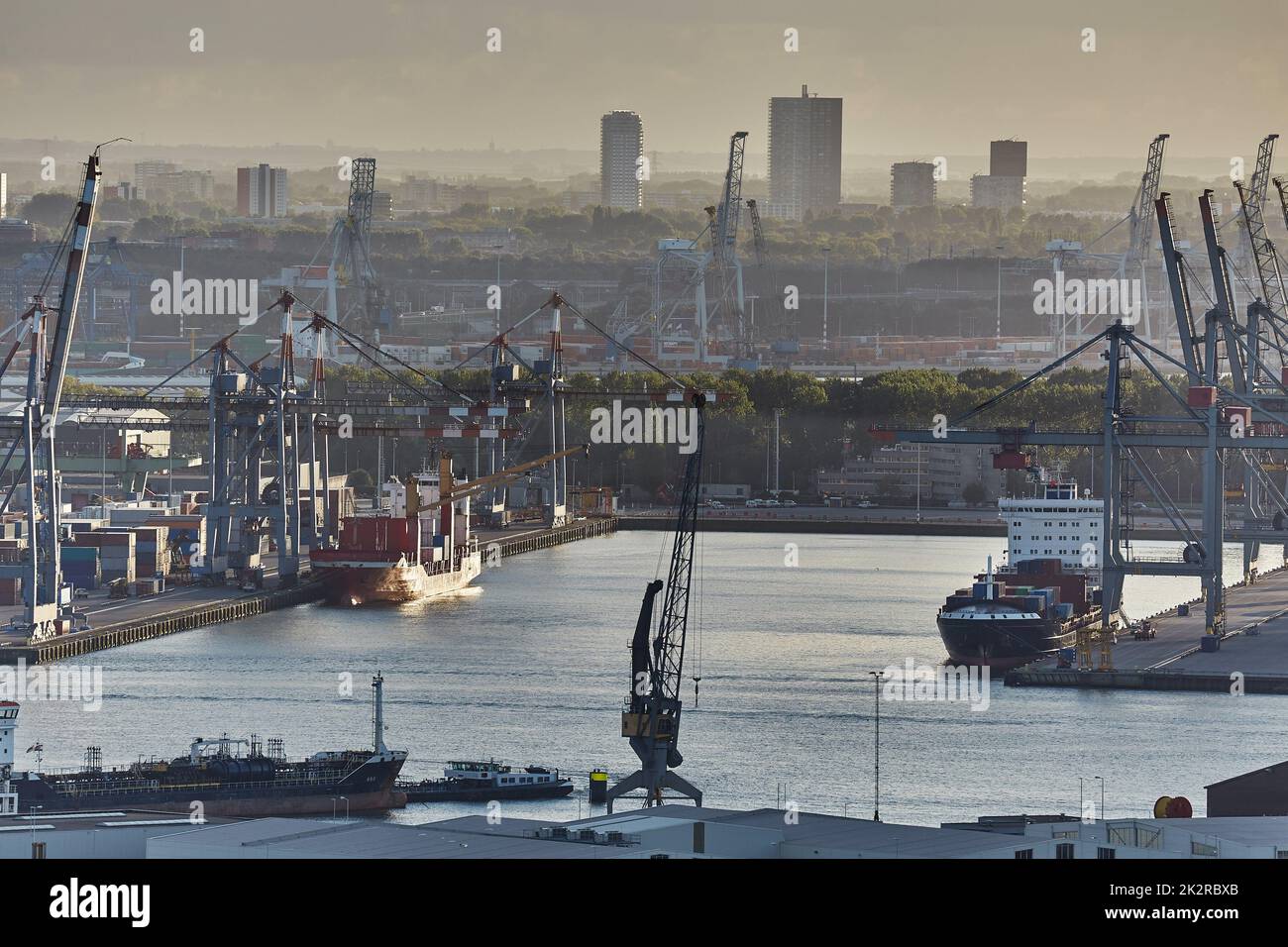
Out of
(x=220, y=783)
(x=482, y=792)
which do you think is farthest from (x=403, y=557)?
(x=220, y=783)

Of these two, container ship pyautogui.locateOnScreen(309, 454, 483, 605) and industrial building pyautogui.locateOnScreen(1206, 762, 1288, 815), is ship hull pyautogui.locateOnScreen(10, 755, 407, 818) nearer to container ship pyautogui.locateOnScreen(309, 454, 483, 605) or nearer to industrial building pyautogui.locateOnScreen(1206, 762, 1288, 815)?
industrial building pyautogui.locateOnScreen(1206, 762, 1288, 815)

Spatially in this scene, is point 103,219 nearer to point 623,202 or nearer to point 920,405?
point 623,202

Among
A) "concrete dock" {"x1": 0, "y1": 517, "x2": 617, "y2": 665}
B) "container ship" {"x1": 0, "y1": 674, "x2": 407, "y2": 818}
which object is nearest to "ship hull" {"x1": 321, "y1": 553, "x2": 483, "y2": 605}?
"concrete dock" {"x1": 0, "y1": 517, "x2": 617, "y2": 665}

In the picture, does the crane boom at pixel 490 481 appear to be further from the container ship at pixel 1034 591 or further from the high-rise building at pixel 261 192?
the high-rise building at pixel 261 192

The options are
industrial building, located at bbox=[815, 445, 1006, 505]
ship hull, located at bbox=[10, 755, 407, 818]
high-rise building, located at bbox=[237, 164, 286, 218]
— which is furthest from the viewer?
high-rise building, located at bbox=[237, 164, 286, 218]

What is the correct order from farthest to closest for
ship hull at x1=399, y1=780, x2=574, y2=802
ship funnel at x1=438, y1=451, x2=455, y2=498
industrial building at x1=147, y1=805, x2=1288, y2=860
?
ship funnel at x1=438, y1=451, x2=455, y2=498
ship hull at x1=399, y1=780, x2=574, y2=802
industrial building at x1=147, y1=805, x2=1288, y2=860

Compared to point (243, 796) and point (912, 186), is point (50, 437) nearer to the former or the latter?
point (243, 796)
